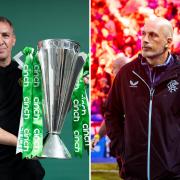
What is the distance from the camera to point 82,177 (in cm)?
252

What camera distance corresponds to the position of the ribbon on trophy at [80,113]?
1.94m

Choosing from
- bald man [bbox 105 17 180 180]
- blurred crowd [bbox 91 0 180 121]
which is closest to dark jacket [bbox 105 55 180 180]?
bald man [bbox 105 17 180 180]

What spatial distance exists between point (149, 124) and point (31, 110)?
0.57 meters

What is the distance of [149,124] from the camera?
73.9 inches

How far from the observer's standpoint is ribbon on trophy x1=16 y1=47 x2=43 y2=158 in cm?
183

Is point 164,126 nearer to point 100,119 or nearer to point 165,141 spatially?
point 165,141

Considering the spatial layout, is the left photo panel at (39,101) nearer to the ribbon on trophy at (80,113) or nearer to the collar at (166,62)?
the ribbon on trophy at (80,113)

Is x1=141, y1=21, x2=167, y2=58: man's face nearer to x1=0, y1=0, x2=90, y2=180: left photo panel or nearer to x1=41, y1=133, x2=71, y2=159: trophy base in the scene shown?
x1=0, y1=0, x2=90, y2=180: left photo panel

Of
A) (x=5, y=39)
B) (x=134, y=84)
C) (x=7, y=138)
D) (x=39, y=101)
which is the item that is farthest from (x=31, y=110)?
(x=134, y=84)

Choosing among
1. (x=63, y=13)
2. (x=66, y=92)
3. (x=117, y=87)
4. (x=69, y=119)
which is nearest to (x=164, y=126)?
(x=117, y=87)

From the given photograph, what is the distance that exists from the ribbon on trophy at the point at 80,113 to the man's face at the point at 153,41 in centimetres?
31

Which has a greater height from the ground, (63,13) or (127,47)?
(63,13)

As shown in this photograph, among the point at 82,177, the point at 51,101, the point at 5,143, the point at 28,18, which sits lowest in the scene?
the point at 82,177

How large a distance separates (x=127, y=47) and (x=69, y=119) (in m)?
0.60
